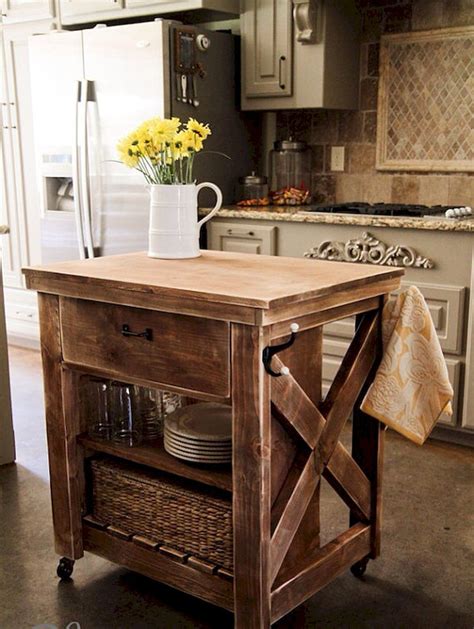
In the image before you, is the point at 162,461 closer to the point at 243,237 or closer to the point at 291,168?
the point at 243,237

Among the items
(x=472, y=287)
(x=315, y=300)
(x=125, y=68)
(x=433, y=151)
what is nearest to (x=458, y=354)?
(x=472, y=287)

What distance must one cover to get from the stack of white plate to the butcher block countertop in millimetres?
364

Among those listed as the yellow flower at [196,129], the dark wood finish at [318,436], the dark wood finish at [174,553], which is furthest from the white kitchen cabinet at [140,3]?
the dark wood finish at [174,553]

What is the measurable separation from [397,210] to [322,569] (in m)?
1.86

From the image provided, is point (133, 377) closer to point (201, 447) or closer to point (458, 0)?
point (201, 447)

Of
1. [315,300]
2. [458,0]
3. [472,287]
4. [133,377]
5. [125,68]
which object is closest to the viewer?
[315,300]

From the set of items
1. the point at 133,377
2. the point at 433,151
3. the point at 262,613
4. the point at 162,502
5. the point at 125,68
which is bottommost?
the point at 262,613

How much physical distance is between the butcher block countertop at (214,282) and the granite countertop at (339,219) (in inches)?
42.8

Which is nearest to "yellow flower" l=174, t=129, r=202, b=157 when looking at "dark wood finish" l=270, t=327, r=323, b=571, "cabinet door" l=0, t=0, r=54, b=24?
"dark wood finish" l=270, t=327, r=323, b=571

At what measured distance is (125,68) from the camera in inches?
150

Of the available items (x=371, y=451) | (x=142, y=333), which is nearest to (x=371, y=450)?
(x=371, y=451)

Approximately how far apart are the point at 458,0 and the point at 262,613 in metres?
2.91

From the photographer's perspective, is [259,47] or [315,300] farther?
[259,47]

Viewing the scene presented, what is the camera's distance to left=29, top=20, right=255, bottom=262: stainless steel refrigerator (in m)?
3.72
